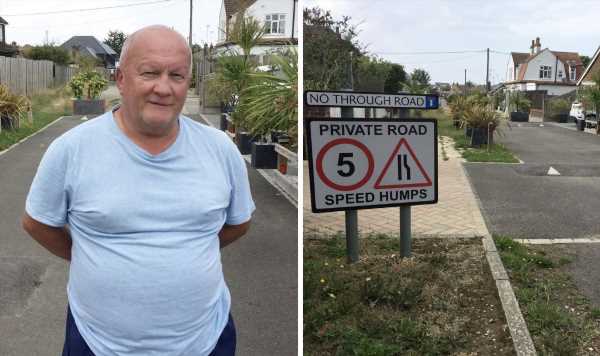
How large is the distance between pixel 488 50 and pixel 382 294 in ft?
213

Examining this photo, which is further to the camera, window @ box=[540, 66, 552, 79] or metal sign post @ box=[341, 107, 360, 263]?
window @ box=[540, 66, 552, 79]

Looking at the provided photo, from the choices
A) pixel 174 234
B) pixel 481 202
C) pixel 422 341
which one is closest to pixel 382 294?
pixel 422 341

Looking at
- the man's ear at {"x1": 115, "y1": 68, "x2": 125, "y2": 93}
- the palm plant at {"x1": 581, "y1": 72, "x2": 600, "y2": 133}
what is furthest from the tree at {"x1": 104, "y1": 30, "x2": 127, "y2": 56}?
the palm plant at {"x1": 581, "y1": 72, "x2": 600, "y2": 133}

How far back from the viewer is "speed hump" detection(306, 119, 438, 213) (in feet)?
12.9

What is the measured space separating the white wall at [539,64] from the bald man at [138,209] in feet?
206

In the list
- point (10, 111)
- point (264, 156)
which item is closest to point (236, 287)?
point (264, 156)

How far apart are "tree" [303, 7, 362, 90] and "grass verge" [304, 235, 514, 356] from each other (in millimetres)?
5794

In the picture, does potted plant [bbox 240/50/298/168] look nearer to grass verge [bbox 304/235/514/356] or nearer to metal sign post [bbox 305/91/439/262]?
grass verge [bbox 304/235/514/356]

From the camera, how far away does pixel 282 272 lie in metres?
4.78

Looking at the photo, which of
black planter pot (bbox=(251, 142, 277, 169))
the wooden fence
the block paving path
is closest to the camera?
the block paving path

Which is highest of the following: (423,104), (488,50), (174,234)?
(488,50)

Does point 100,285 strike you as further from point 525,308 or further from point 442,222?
point 442,222

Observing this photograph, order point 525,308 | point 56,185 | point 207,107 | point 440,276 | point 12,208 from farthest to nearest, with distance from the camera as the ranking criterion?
point 207,107 → point 12,208 → point 440,276 → point 525,308 → point 56,185

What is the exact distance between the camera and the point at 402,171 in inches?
167
